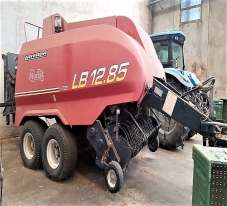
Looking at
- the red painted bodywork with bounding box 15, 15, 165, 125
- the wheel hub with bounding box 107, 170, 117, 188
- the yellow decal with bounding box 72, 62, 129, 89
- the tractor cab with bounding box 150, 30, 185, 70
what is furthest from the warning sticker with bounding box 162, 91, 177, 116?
the tractor cab with bounding box 150, 30, 185, 70

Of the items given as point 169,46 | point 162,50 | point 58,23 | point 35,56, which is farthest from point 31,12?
point 169,46

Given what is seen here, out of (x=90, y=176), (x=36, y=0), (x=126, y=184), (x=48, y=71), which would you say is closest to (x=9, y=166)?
(x=90, y=176)

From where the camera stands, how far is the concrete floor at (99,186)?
2352 millimetres

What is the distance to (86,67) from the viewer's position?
2547mm

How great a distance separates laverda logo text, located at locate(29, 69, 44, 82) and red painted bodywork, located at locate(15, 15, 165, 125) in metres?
0.03

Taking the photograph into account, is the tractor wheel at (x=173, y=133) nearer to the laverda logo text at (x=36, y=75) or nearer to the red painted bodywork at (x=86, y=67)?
the red painted bodywork at (x=86, y=67)

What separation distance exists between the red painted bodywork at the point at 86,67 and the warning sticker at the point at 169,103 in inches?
10.9

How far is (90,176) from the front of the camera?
3.00 m

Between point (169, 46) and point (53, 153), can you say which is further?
point (169, 46)

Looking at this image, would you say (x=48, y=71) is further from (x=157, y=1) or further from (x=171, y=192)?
(x=157, y=1)

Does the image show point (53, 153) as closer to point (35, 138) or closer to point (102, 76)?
point (35, 138)

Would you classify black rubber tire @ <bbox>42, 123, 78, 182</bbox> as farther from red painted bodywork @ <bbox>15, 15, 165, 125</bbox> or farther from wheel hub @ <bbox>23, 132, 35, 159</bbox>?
wheel hub @ <bbox>23, 132, 35, 159</bbox>

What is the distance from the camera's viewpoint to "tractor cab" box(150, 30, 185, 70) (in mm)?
4992

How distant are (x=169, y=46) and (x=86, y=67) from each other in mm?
3190
